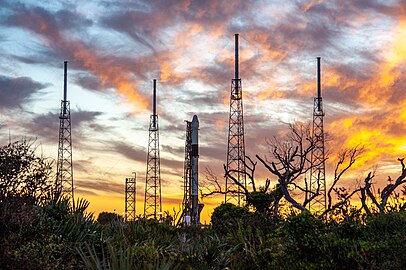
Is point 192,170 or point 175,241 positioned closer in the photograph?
point 175,241

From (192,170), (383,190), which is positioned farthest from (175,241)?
(192,170)

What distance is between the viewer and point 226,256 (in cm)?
1694

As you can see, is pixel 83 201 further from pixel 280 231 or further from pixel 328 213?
pixel 328 213

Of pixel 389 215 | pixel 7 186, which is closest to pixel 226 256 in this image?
pixel 389 215

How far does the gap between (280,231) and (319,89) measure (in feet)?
111

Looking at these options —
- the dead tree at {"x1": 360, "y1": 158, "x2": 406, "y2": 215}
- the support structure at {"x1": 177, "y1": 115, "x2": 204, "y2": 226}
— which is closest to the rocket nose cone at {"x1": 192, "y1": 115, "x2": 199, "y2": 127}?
the support structure at {"x1": 177, "y1": 115, "x2": 204, "y2": 226}

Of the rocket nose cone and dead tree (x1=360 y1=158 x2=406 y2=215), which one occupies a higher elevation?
the rocket nose cone

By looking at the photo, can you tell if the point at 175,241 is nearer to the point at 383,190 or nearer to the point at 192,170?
the point at 383,190

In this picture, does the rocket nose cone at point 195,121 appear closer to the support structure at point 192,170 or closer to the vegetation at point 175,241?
the support structure at point 192,170

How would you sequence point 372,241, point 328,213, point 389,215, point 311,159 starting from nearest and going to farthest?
point 372,241 → point 389,215 → point 328,213 → point 311,159

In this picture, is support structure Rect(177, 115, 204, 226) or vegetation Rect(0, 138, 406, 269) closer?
vegetation Rect(0, 138, 406, 269)

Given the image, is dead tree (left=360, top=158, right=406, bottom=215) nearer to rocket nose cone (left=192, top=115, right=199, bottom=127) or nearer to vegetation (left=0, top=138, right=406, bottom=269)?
vegetation (left=0, top=138, right=406, bottom=269)

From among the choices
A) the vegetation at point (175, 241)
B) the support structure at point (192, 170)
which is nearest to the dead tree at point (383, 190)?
the vegetation at point (175, 241)

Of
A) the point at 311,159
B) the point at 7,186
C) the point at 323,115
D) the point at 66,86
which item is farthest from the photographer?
the point at 66,86
